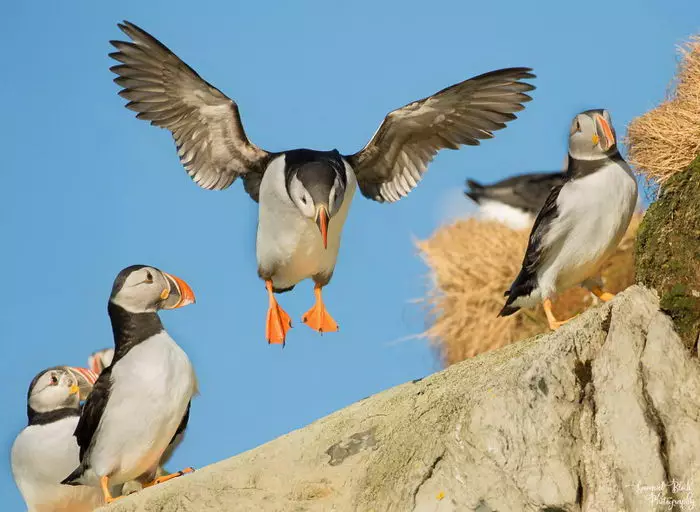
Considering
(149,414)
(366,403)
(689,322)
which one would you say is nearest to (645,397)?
(689,322)

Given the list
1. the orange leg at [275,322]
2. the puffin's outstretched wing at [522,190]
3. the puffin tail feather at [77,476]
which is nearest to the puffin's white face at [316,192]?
the orange leg at [275,322]

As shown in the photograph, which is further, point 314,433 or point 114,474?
point 114,474

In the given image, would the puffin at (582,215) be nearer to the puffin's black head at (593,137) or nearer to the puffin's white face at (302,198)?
the puffin's black head at (593,137)

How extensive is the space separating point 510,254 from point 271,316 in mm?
4769

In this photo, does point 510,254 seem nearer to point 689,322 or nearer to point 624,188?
point 624,188

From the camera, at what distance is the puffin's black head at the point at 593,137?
7863 millimetres

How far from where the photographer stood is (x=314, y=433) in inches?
283

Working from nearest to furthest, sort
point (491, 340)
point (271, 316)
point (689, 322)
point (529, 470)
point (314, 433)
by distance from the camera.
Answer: point (529, 470) < point (689, 322) < point (314, 433) < point (271, 316) < point (491, 340)

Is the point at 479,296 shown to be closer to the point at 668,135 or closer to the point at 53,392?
the point at 668,135

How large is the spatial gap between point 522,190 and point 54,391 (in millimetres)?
6817

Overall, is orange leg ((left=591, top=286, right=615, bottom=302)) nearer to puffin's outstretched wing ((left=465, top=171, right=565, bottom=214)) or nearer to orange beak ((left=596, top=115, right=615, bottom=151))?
orange beak ((left=596, top=115, right=615, bottom=151))

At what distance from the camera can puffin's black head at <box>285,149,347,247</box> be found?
29.5ft

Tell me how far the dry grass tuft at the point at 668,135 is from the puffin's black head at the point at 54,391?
15.6 ft

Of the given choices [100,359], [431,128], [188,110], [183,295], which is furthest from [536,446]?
[100,359]
